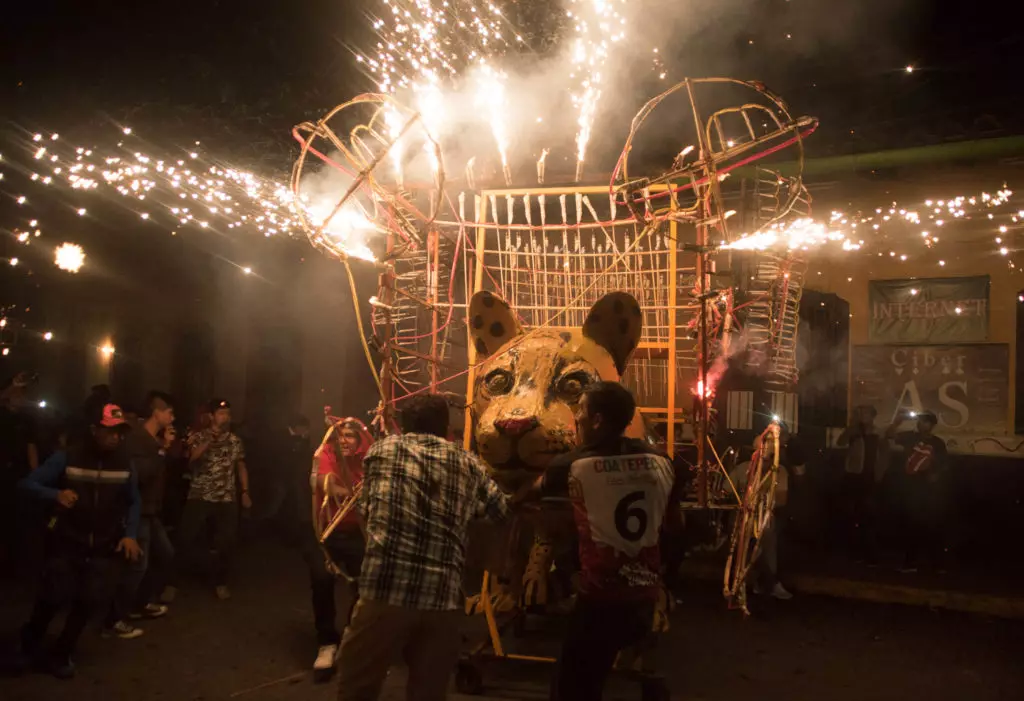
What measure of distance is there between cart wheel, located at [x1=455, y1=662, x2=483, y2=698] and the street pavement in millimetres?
89

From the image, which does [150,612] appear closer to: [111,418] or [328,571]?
[111,418]

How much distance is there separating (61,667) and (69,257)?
1034 centimetres

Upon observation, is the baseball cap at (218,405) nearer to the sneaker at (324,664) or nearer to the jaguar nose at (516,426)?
the sneaker at (324,664)

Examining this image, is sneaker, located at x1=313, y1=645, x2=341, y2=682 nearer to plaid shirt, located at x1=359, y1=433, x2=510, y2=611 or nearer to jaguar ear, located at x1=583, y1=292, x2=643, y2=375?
plaid shirt, located at x1=359, y1=433, x2=510, y2=611

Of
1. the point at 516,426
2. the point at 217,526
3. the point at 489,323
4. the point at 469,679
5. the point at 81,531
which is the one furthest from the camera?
the point at 217,526

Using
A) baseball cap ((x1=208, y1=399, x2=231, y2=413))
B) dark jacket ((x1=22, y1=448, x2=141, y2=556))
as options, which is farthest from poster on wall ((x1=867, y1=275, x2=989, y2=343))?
dark jacket ((x1=22, y1=448, x2=141, y2=556))

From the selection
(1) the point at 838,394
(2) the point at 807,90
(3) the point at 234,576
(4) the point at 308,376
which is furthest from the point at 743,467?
(4) the point at 308,376

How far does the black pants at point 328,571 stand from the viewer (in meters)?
5.55

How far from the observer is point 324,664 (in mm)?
5543

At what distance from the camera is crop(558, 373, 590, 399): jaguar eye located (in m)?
4.63

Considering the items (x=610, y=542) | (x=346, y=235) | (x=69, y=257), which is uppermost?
(x=69, y=257)

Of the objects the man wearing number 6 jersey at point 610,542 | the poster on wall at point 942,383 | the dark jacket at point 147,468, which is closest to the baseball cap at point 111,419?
the dark jacket at point 147,468

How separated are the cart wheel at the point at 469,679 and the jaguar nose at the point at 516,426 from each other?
1808 mm

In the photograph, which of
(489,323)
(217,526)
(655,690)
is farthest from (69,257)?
(655,690)
